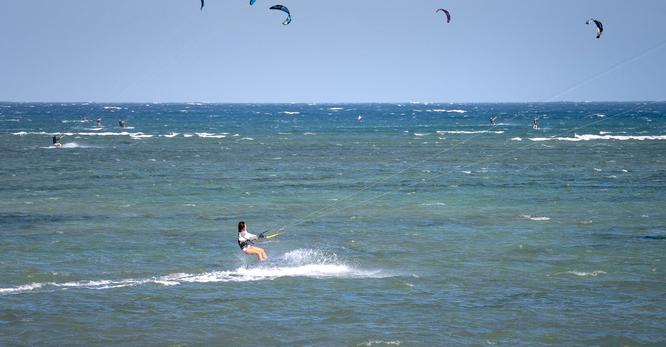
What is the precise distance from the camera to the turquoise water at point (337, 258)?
71.4ft

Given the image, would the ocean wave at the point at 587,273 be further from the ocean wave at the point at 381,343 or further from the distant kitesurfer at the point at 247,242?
the distant kitesurfer at the point at 247,242

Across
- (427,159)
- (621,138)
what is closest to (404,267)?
(427,159)

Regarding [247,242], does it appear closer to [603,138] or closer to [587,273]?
[587,273]

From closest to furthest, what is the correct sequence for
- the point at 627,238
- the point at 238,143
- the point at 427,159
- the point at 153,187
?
the point at 627,238, the point at 153,187, the point at 427,159, the point at 238,143

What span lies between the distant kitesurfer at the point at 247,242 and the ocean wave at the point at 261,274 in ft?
1.32

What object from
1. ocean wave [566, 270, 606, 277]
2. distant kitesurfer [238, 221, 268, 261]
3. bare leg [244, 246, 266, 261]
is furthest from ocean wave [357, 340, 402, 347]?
ocean wave [566, 270, 606, 277]

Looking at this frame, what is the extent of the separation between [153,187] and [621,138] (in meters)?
70.4

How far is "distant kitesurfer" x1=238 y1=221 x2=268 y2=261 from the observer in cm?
2750

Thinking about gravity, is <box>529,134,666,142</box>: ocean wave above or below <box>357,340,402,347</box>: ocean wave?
below

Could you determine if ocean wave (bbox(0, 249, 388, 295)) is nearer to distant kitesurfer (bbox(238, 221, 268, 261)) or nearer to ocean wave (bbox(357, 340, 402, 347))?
distant kitesurfer (bbox(238, 221, 268, 261))

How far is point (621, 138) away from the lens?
10662 cm

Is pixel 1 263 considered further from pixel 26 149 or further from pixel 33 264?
pixel 26 149

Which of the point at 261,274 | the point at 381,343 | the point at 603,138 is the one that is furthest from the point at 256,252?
the point at 603,138

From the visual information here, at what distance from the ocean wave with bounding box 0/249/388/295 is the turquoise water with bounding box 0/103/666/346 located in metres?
0.09
